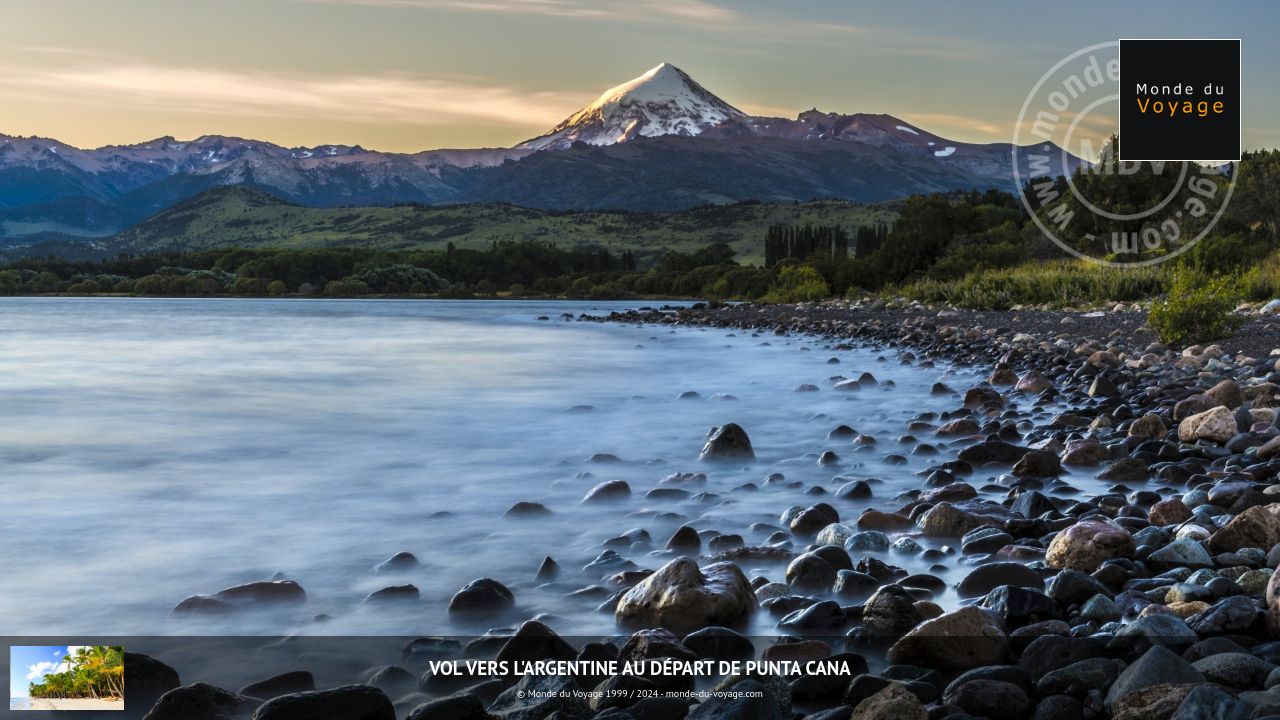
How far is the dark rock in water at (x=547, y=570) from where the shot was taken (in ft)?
18.1

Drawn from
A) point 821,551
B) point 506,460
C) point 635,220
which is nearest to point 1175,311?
point 506,460

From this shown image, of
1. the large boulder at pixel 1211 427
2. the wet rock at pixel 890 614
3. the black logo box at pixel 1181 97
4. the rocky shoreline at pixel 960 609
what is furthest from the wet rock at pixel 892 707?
the black logo box at pixel 1181 97

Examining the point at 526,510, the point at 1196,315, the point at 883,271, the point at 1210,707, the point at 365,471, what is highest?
the point at 883,271

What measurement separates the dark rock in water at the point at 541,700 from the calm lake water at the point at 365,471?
3.31 ft

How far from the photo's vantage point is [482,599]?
4.90 metres

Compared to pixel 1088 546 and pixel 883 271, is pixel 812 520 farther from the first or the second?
pixel 883 271

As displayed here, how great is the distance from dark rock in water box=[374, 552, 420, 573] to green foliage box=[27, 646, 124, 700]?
1.99 m

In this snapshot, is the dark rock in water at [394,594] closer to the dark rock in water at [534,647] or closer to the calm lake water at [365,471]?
the calm lake water at [365,471]

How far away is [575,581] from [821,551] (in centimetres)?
138

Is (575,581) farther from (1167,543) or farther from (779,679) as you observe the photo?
(1167,543)

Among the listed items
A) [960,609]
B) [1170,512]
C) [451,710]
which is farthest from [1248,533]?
[451,710]

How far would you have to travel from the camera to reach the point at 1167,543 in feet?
16.4

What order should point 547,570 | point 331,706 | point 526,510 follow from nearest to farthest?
1. point 331,706
2. point 547,570
3. point 526,510

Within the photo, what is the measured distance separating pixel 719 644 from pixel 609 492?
371 cm
